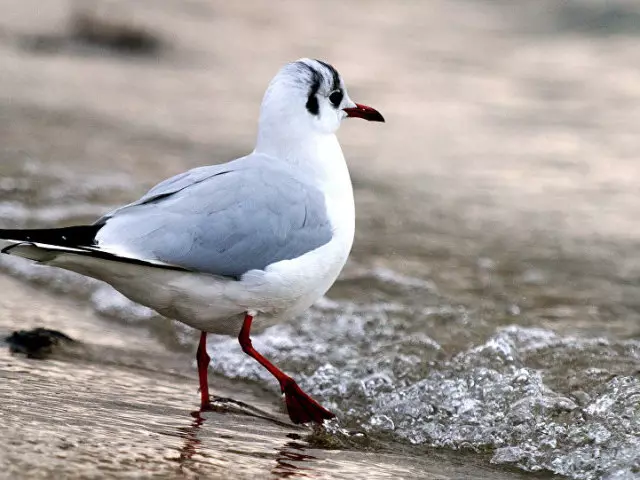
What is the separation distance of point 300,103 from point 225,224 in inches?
28.5

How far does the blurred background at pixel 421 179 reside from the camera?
4820mm

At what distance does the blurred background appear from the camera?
15.8ft

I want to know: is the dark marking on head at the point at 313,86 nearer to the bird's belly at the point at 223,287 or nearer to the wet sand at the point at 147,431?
the bird's belly at the point at 223,287

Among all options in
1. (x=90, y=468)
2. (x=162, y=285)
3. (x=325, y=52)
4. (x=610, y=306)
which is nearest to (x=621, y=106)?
(x=325, y=52)

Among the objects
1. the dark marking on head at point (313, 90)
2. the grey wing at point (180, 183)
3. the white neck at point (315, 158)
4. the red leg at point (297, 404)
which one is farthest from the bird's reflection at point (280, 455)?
the dark marking on head at point (313, 90)

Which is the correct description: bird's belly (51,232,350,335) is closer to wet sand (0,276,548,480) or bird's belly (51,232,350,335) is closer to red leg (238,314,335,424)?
red leg (238,314,335,424)

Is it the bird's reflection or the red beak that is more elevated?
the red beak

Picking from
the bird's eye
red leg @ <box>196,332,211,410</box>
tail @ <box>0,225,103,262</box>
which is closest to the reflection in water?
red leg @ <box>196,332,211,410</box>

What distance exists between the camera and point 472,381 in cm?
489

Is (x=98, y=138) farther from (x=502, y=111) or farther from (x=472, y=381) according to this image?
(x=472, y=381)

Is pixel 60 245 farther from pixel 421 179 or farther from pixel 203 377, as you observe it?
pixel 421 179

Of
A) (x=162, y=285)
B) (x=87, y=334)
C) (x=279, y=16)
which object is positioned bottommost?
(x=87, y=334)

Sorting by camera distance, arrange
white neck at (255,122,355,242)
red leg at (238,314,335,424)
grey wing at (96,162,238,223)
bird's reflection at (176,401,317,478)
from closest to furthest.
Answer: bird's reflection at (176,401,317,478) → grey wing at (96,162,238,223) → red leg at (238,314,335,424) → white neck at (255,122,355,242)

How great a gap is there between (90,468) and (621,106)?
299 inches
